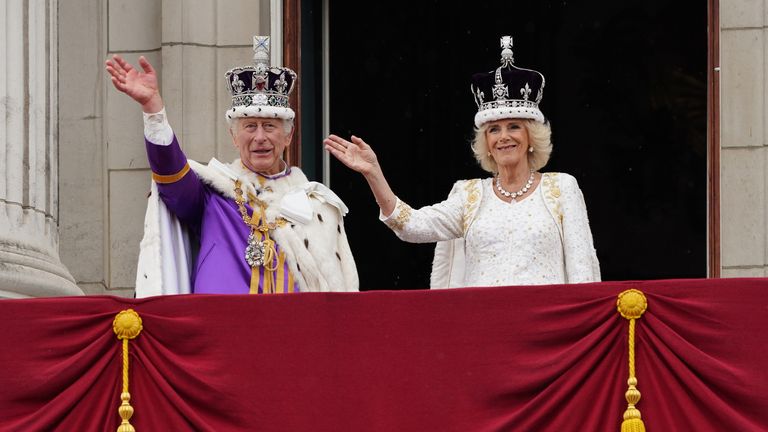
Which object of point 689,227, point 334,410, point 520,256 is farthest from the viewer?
point 689,227

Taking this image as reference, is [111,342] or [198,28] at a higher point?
[198,28]

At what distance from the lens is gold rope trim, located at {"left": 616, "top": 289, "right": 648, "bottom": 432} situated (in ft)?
29.0

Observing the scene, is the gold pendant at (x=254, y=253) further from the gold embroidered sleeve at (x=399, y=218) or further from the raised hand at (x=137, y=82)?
the raised hand at (x=137, y=82)

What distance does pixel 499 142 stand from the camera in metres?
9.88

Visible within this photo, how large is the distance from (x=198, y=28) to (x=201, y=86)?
1.07 feet

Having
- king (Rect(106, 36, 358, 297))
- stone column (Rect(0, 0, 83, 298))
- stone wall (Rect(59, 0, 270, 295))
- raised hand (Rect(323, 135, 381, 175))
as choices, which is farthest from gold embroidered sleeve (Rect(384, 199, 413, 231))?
stone wall (Rect(59, 0, 270, 295))

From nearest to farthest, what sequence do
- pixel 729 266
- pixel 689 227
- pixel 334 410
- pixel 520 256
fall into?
pixel 334 410, pixel 520 256, pixel 729 266, pixel 689 227

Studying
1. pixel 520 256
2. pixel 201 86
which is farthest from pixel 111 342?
pixel 201 86

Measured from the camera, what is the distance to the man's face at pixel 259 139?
10.0 meters

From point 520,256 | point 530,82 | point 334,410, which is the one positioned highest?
point 530,82

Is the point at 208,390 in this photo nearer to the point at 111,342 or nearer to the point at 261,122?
the point at 111,342

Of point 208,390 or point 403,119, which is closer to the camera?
point 208,390

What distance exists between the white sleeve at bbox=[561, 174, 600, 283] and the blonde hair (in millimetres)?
180

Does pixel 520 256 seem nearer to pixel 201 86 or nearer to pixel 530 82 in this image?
pixel 530 82
